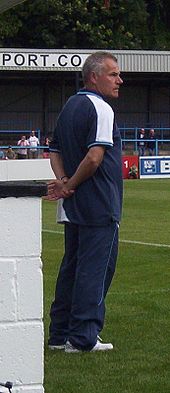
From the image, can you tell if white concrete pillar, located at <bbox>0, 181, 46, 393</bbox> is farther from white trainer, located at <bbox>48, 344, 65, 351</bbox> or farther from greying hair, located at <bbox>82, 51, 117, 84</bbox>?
white trainer, located at <bbox>48, 344, 65, 351</bbox>

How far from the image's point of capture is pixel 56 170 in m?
7.34

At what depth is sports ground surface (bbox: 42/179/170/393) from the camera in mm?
6371

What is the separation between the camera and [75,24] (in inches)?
2327

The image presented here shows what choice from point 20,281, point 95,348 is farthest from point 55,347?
point 20,281

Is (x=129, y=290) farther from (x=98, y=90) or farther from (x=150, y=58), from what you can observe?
(x=150, y=58)

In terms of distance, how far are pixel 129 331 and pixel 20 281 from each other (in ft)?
10.2

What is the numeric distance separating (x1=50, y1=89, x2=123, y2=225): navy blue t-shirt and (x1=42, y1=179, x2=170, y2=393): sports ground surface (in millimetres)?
894

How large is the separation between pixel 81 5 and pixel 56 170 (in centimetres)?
5169

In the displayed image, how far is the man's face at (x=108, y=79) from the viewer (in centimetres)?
712

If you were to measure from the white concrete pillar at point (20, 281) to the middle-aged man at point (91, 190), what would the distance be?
76.5 inches

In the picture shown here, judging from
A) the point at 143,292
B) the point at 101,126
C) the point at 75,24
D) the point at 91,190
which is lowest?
the point at 143,292

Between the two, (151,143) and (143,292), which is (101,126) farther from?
(151,143)

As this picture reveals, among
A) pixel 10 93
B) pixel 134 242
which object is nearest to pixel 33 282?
pixel 134 242

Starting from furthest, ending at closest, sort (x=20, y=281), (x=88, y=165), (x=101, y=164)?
(x=101, y=164)
(x=88, y=165)
(x=20, y=281)
